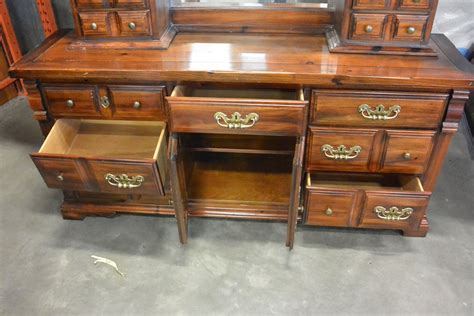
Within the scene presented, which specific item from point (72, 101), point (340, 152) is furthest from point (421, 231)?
point (72, 101)

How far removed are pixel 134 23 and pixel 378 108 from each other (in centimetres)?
93

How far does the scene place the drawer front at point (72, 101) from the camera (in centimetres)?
144

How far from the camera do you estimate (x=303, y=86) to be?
4.49 ft

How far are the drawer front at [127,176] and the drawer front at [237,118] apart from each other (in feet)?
0.64

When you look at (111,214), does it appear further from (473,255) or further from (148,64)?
(473,255)

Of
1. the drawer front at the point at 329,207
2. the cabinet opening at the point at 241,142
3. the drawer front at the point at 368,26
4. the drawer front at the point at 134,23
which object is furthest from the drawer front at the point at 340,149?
the drawer front at the point at 134,23

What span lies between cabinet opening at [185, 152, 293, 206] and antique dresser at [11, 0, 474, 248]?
15mm

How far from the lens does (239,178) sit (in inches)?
72.3

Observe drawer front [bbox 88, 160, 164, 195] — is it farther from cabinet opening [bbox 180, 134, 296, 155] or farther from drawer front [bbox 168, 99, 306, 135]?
cabinet opening [bbox 180, 134, 296, 155]

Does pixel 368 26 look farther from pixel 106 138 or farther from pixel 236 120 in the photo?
pixel 106 138

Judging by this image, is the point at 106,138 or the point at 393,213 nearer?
the point at 393,213

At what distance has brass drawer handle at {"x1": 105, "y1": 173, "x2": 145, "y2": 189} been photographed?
1.46m

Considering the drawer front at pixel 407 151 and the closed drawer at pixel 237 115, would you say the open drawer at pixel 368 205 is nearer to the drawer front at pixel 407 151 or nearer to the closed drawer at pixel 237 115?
the drawer front at pixel 407 151

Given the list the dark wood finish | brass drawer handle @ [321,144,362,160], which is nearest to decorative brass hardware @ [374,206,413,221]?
brass drawer handle @ [321,144,362,160]
